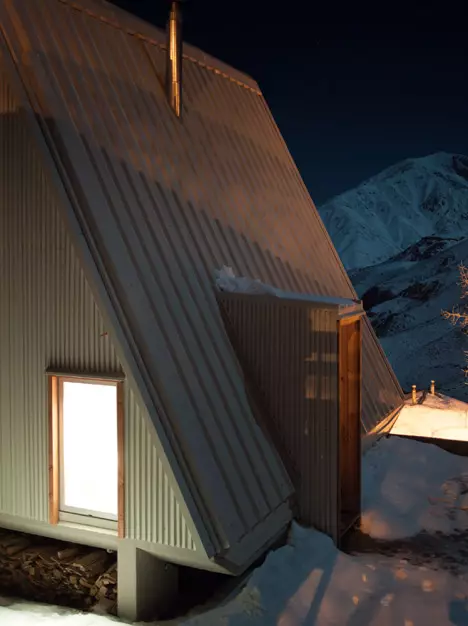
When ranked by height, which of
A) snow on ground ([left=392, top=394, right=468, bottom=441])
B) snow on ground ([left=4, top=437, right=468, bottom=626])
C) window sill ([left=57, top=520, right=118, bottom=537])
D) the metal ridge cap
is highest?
the metal ridge cap

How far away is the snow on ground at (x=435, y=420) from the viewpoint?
1271cm

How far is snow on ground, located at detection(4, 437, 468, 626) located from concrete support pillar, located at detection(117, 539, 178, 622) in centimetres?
25

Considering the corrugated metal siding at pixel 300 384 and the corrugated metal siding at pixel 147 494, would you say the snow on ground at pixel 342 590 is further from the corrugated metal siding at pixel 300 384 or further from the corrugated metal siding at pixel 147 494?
the corrugated metal siding at pixel 147 494

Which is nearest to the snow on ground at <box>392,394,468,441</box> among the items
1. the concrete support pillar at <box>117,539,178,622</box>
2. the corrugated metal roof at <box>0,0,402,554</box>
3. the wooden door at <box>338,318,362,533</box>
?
the corrugated metal roof at <box>0,0,402,554</box>

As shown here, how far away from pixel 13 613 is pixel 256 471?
2842mm

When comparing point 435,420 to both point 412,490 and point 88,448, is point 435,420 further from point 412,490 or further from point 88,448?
point 88,448

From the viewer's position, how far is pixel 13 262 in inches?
281

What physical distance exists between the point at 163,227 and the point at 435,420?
27.6ft

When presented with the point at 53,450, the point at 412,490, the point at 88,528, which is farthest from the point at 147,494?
the point at 412,490

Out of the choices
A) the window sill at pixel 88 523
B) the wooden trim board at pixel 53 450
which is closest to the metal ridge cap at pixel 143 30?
the wooden trim board at pixel 53 450

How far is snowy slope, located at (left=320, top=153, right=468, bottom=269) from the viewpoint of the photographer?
124513 millimetres

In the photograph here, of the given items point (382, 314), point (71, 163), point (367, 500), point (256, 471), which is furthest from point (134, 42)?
point (382, 314)

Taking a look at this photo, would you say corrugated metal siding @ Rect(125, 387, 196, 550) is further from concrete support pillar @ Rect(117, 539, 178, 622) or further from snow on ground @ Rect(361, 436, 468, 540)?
snow on ground @ Rect(361, 436, 468, 540)

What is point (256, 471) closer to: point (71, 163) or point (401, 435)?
point (71, 163)
